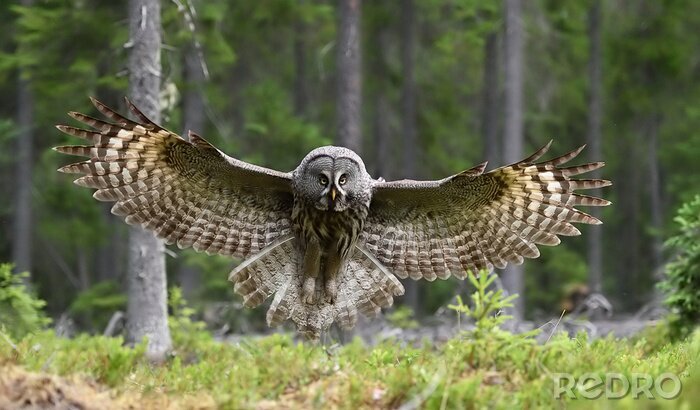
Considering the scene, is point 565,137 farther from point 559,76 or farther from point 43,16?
point 43,16

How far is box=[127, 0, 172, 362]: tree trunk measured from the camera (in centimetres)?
1033

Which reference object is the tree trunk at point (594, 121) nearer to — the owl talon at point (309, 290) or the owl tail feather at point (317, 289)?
the owl tail feather at point (317, 289)

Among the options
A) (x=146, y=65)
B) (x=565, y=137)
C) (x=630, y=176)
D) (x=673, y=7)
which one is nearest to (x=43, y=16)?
(x=146, y=65)

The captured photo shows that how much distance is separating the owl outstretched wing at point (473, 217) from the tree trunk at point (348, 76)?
5.88 metres

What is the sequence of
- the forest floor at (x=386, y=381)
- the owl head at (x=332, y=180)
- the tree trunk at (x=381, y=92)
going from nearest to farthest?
the forest floor at (x=386, y=381)
the owl head at (x=332, y=180)
the tree trunk at (x=381, y=92)

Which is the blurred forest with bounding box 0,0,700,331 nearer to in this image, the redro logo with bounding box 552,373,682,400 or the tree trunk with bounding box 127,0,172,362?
the tree trunk with bounding box 127,0,172,362

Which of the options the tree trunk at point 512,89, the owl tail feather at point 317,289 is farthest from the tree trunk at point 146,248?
the tree trunk at point 512,89

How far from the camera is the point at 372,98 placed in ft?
81.5

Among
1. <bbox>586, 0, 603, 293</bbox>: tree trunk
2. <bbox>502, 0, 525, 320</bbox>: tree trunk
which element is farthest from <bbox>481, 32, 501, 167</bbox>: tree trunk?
<bbox>502, 0, 525, 320</bbox>: tree trunk

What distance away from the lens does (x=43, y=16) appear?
14.3 m

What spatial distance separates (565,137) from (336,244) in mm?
19830

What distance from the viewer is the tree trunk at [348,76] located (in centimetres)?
1420

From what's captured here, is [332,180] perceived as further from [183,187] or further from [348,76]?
[348,76]

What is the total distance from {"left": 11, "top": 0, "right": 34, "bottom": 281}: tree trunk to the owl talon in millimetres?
11859
